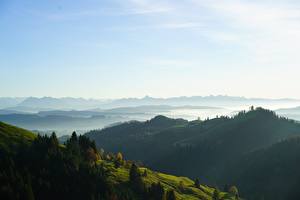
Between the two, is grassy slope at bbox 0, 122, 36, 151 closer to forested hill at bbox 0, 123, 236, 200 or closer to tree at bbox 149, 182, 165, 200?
forested hill at bbox 0, 123, 236, 200

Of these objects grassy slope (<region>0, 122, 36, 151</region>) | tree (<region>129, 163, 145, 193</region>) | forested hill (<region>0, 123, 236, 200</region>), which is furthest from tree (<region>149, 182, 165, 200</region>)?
grassy slope (<region>0, 122, 36, 151</region>)

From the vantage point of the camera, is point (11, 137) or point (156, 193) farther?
point (11, 137)

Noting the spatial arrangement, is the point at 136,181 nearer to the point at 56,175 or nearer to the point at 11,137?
the point at 56,175

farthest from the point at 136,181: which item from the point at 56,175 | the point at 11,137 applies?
the point at 11,137

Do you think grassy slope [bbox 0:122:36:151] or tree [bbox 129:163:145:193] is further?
tree [bbox 129:163:145:193]

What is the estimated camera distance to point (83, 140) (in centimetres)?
17312

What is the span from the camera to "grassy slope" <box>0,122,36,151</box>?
150m

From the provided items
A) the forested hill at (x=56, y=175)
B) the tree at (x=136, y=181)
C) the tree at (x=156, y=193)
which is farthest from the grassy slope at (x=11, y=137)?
the tree at (x=156, y=193)

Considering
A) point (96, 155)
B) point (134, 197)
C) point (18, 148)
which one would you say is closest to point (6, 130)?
point (18, 148)

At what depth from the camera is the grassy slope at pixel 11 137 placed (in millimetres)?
150462

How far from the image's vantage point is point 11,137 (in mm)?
162875

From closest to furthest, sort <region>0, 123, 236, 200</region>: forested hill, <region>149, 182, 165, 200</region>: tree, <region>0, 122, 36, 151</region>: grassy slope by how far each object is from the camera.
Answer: <region>0, 123, 236, 200</region>: forested hill
<region>0, 122, 36, 151</region>: grassy slope
<region>149, 182, 165, 200</region>: tree

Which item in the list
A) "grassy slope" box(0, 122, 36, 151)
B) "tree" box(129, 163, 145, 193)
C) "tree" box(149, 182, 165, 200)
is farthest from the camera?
"tree" box(129, 163, 145, 193)

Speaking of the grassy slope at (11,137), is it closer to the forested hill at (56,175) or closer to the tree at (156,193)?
the forested hill at (56,175)
